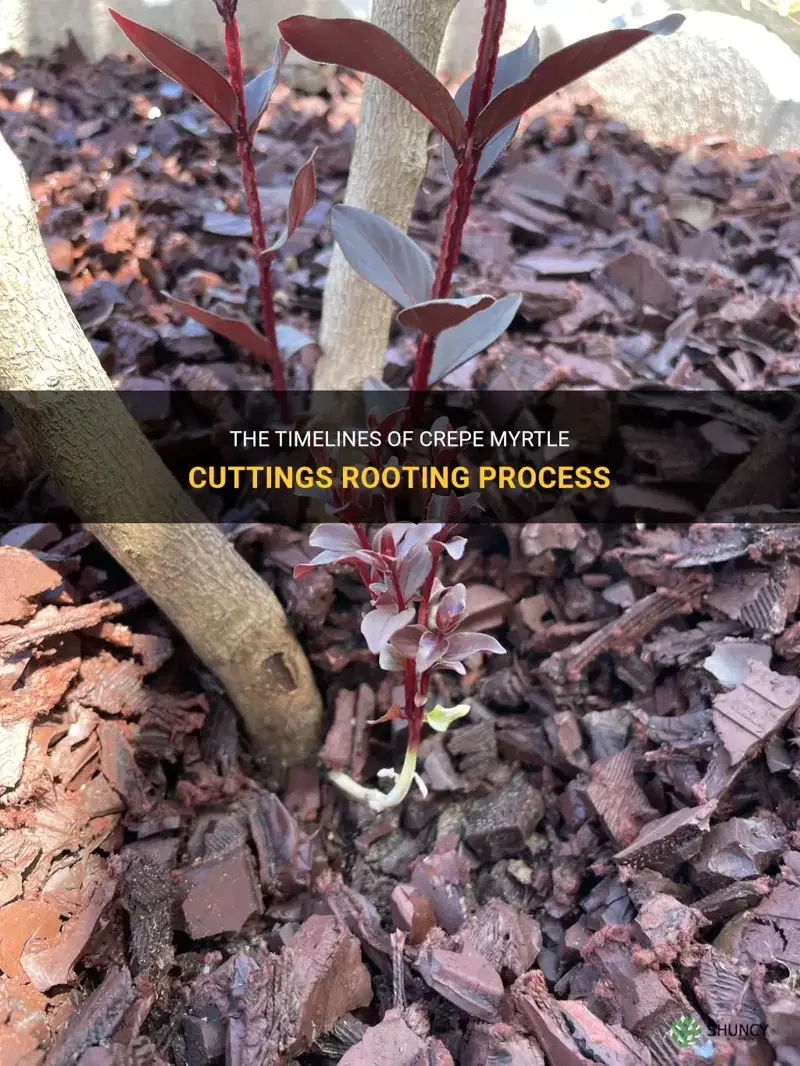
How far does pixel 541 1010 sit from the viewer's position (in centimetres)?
74

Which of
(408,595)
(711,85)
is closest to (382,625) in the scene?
(408,595)

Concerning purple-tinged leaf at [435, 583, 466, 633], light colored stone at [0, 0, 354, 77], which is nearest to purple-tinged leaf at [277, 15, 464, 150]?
purple-tinged leaf at [435, 583, 466, 633]

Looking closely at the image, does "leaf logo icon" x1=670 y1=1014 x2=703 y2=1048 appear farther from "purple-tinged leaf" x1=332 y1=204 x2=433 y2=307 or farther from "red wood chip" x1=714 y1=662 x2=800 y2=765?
"purple-tinged leaf" x1=332 y1=204 x2=433 y2=307

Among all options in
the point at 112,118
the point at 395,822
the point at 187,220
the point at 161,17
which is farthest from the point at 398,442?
the point at 161,17

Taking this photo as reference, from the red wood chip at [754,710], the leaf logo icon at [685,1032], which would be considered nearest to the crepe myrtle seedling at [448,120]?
the red wood chip at [754,710]

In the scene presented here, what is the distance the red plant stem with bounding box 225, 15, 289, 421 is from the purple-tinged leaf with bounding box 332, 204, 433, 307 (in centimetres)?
15

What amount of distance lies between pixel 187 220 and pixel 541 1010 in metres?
1.63

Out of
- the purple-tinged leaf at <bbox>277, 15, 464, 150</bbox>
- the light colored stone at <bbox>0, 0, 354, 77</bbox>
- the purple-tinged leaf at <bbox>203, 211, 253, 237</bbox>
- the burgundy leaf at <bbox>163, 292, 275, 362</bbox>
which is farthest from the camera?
the light colored stone at <bbox>0, 0, 354, 77</bbox>

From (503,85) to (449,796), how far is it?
932mm

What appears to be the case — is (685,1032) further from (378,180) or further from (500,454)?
(378,180)

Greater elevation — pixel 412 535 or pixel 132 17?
pixel 132 17

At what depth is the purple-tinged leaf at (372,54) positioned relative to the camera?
0.64 m

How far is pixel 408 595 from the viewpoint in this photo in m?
0.79

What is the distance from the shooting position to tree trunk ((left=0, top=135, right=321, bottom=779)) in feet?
2.53
